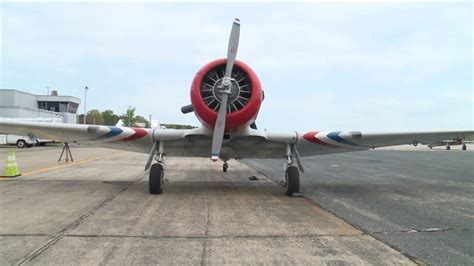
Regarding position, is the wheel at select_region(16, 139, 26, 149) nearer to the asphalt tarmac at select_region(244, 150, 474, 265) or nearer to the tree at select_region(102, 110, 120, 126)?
the asphalt tarmac at select_region(244, 150, 474, 265)

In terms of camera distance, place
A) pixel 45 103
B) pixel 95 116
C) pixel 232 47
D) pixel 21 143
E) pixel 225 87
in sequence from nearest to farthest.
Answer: pixel 225 87 < pixel 232 47 < pixel 21 143 < pixel 45 103 < pixel 95 116

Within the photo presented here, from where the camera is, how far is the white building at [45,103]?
5756 cm

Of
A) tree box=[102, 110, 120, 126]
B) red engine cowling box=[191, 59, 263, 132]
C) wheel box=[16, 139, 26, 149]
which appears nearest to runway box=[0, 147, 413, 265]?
red engine cowling box=[191, 59, 263, 132]

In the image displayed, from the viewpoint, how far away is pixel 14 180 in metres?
11.1

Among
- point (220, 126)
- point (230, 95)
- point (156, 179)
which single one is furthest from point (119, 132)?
point (230, 95)

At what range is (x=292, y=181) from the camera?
29.6 feet

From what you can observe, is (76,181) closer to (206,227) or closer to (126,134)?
(126,134)

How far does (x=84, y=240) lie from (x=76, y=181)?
7.03 meters

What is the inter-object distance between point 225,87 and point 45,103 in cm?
6943

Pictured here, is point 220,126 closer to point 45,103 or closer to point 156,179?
point 156,179

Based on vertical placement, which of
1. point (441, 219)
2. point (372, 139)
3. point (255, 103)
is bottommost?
point (441, 219)

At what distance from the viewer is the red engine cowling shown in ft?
26.9

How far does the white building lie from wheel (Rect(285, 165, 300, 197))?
55.6m

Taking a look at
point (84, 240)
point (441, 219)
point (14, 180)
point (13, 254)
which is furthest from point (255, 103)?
point (14, 180)
